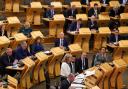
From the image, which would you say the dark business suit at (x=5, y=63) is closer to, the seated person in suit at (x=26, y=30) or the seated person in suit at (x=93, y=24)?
the seated person in suit at (x=26, y=30)

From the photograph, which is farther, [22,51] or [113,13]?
[113,13]

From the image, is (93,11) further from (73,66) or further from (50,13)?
(73,66)

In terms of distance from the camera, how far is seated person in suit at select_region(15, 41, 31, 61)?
11648 mm

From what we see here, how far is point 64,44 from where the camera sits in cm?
1330

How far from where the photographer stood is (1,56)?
36.3ft

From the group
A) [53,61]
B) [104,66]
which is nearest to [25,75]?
[53,61]

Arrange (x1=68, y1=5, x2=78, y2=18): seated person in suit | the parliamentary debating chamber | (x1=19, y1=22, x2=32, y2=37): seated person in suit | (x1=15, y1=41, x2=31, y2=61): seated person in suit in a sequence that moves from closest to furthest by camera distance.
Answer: the parliamentary debating chamber → (x1=15, y1=41, x2=31, y2=61): seated person in suit → (x1=19, y1=22, x2=32, y2=37): seated person in suit → (x1=68, y1=5, x2=78, y2=18): seated person in suit

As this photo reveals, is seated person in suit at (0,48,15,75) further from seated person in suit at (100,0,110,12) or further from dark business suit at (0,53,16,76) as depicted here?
seated person in suit at (100,0,110,12)

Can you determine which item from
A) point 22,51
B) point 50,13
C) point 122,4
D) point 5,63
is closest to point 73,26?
point 50,13

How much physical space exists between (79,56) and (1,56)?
8.64ft

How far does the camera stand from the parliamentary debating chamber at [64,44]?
35.0 ft

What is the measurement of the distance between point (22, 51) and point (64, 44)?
1.97 m

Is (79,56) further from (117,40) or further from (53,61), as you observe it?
(117,40)

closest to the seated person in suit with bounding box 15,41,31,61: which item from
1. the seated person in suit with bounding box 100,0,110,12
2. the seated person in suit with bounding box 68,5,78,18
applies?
the seated person in suit with bounding box 68,5,78,18
